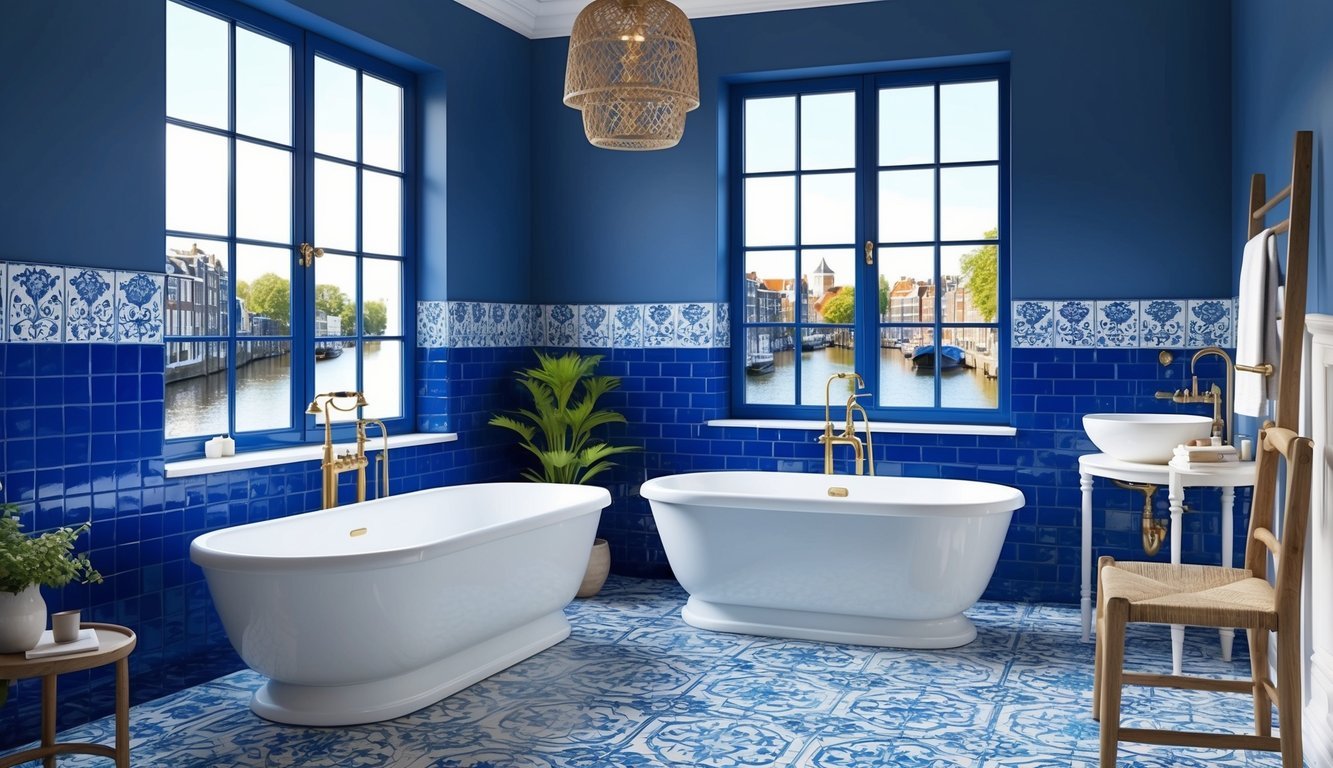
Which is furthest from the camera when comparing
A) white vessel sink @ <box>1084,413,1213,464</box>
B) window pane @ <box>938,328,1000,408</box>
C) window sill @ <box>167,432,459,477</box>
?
window pane @ <box>938,328,1000,408</box>

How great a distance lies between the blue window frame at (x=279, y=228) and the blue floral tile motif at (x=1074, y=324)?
311 centimetres

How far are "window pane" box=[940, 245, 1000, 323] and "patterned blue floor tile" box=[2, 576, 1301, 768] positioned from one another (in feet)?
5.35

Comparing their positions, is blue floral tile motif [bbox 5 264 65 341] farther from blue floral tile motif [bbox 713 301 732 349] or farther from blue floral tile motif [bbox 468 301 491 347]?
blue floral tile motif [bbox 713 301 732 349]

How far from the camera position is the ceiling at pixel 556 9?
19.2 ft

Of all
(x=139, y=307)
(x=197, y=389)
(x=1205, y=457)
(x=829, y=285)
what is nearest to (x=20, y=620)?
(x=139, y=307)

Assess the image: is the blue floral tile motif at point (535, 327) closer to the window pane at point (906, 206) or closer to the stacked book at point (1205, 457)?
the window pane at point (906, 206)

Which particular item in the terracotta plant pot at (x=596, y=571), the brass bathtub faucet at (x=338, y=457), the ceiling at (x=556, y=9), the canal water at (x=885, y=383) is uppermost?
the ceiling at (x=556, y=9)

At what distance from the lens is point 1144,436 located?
14.9 feet

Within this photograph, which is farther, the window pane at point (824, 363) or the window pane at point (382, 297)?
the window pane at point (824, 363)

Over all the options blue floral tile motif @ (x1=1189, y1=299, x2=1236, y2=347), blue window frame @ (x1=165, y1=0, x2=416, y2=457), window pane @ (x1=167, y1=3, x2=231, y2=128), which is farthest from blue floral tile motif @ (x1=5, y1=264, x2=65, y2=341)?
blue floral tile motif @ (x1=1189, y1=299, x2=1236, y2=347)

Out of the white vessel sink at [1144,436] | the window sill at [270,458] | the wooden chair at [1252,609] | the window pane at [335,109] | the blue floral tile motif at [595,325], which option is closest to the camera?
the wooden chair at [1252,609]

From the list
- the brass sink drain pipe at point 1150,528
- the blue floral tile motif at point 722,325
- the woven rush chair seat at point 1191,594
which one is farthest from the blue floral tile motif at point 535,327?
the woven rush chair seat at point 1191,594

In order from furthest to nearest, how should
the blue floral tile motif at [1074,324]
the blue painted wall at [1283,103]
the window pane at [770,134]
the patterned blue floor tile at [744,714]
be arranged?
the window pane at [770,134], the blue floral tile motif at [1074,324], the patterned blue floor tile at [744,714], the blue painted wall at [1283,103]

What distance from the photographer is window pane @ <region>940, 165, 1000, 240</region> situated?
5.77 meters
